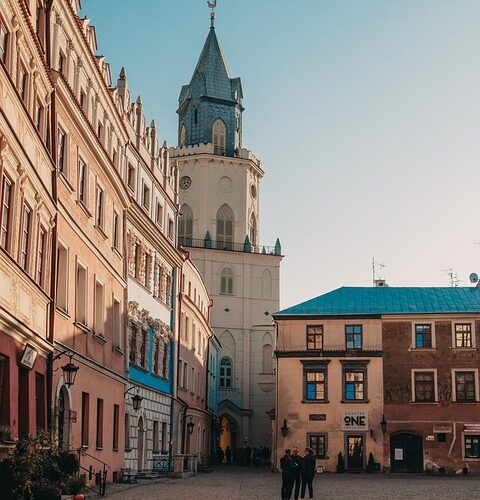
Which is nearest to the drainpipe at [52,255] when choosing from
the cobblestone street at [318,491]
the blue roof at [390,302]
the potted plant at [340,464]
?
the cobblestone street at [318,491]

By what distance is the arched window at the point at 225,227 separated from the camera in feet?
264

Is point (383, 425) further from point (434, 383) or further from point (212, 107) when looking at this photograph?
point (212, 107)

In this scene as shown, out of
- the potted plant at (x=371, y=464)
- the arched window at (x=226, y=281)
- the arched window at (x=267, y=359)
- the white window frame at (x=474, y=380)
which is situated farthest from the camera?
the arched window at (x=226, y=281)

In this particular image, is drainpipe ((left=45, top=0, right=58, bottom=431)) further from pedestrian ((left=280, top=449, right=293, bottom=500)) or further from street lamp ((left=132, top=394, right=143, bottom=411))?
street lamp ((left=132, top=394, right=143, bottom=411))

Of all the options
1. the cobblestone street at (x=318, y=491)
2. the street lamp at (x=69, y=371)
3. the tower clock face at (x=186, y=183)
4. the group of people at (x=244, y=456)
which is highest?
the tower clock face at (x=186, y=183)

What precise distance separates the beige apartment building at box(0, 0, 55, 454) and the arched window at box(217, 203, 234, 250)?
57561 mm

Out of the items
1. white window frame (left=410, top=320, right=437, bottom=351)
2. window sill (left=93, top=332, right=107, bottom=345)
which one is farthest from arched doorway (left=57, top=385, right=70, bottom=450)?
white window frame (left=410, top=320, right=437, bottom=351)

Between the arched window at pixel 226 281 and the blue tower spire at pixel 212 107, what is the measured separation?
10.9m

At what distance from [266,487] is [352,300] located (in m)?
21.1

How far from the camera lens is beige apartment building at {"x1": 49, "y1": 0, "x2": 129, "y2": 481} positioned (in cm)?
2439

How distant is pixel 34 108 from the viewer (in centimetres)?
2117

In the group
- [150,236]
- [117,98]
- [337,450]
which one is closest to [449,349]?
[337,450]

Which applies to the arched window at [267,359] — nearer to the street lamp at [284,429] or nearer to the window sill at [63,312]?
the street lamp at [284,429]

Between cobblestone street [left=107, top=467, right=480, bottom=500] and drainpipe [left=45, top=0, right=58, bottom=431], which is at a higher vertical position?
drainpipe [left=45, top=0, right=58, bottom=431]
